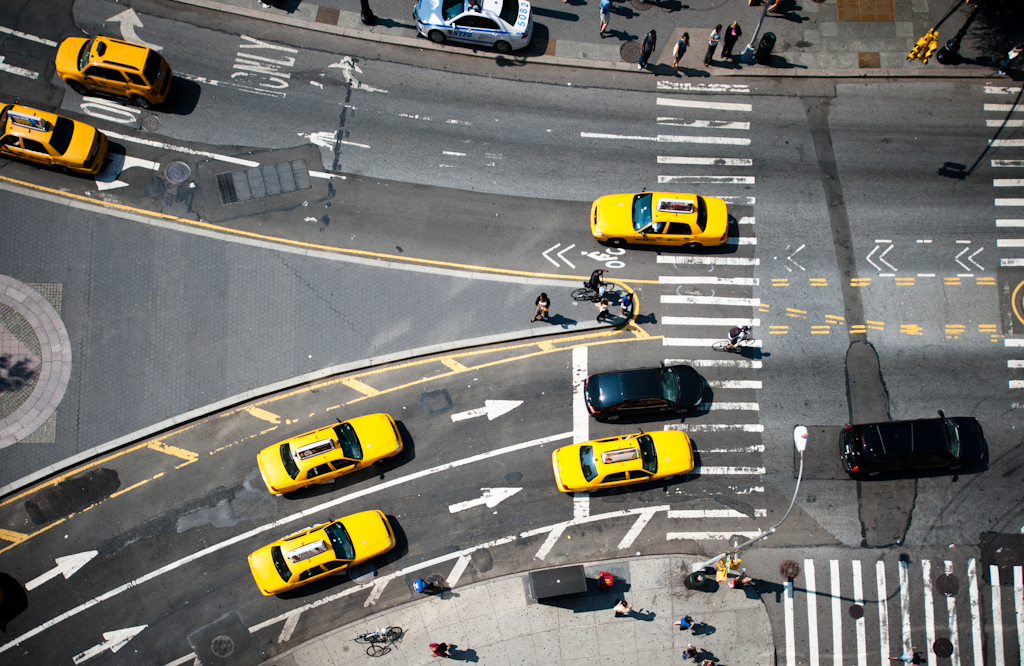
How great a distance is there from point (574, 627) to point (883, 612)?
1117cm

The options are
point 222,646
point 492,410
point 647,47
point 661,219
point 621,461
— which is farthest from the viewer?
point 647,47

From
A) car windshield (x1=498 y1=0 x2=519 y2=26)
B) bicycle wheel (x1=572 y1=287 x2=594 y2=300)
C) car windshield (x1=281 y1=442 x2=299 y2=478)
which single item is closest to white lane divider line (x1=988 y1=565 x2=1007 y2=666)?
bicycle wheel (x1=572 y1=287 x2=594 y2=300)

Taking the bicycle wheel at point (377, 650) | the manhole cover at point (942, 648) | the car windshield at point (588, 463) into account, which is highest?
the car windshield at point (588, 463)

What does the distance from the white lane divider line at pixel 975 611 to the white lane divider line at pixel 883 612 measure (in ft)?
10.3

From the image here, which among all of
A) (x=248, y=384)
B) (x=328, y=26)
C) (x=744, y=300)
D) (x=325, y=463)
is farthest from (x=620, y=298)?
(x=328, y=26)

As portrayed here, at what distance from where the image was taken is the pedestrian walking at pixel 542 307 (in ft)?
82.3

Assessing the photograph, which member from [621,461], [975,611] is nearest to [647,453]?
[621,461]

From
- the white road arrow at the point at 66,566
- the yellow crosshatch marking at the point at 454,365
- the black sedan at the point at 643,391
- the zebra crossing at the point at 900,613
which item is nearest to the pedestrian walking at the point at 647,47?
the black sedan at the point at 643,391

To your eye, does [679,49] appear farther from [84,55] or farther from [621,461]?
[84,55]

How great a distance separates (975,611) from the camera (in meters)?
23.8

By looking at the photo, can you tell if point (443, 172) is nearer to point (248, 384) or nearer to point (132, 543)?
point (248, 384)

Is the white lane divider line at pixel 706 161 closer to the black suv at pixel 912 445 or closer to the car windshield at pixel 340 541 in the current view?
the black suv at pixel 912 445

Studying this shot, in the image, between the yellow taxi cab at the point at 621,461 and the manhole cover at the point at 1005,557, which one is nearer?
the yellow taxi cab at the point at 621,461

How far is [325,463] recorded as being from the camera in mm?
23422
